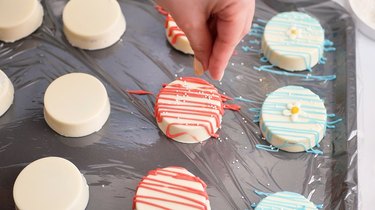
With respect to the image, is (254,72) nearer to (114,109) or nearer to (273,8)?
(273,8)

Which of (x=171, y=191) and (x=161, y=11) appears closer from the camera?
(x=171, y=191)

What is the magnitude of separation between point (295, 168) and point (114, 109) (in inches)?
22.6

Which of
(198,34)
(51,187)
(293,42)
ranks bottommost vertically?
(51,187)

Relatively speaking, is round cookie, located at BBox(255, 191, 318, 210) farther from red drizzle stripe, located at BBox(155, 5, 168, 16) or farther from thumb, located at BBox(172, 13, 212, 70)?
red drizzle stripe, located at BBox(155, 5, 168, 16)

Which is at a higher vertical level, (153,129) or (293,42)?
(293,42)

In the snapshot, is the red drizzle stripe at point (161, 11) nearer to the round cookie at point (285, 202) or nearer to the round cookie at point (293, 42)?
the round cookie at point (293, 42)

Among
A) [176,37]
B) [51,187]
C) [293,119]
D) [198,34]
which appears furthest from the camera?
[176,37]

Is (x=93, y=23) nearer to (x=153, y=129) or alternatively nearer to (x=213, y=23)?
(x=153, y=129)

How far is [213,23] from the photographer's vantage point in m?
1.40

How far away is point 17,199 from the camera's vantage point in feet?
5.38

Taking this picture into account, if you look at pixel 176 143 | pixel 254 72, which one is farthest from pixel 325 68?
pixel 176 143

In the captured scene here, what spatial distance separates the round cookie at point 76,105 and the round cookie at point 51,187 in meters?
0.13

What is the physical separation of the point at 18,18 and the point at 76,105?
1.29ft

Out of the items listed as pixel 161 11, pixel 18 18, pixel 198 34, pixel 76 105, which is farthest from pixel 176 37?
pixel 198 34
